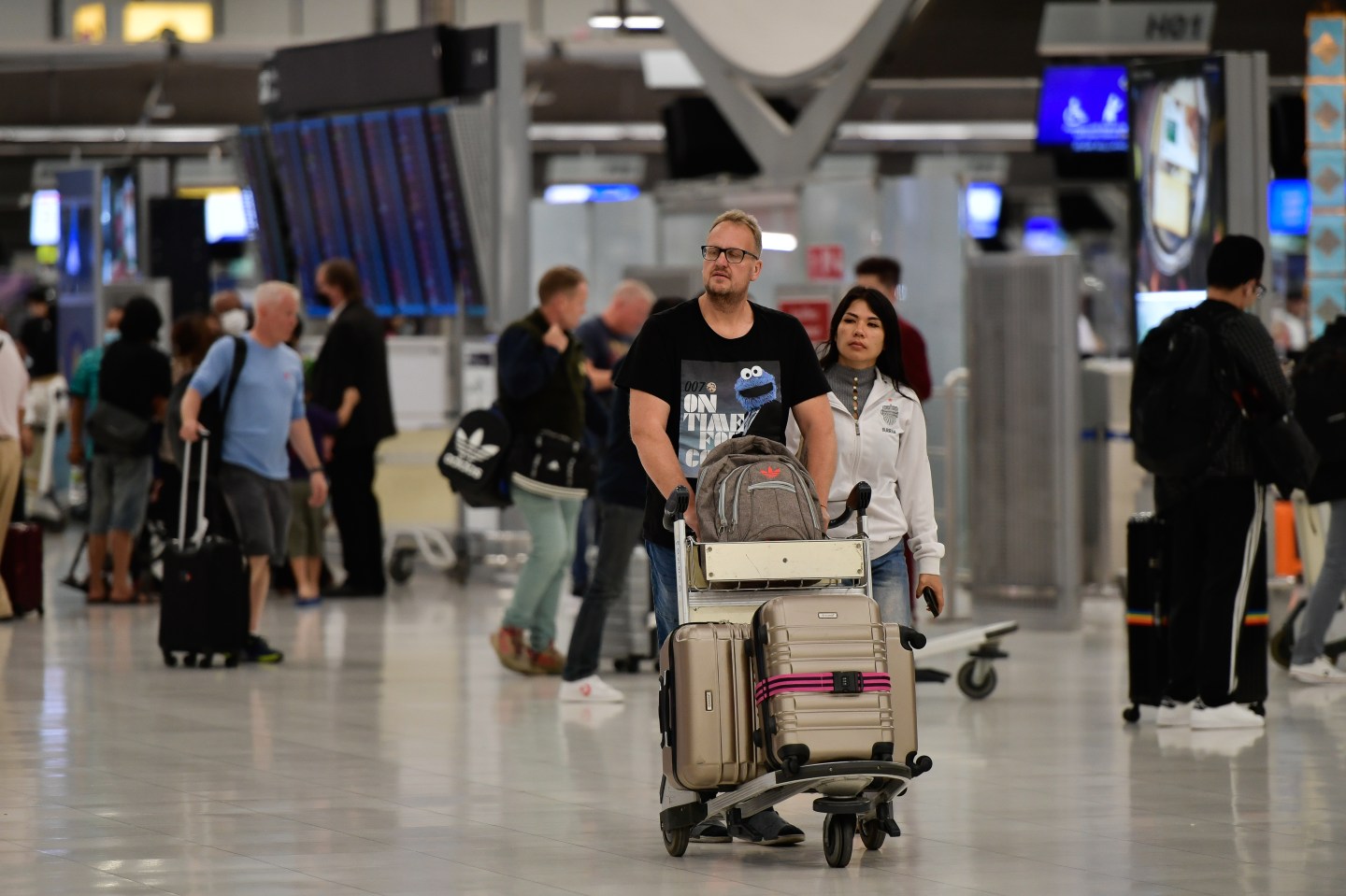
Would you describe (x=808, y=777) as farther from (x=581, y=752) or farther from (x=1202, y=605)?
(x=1202, y=605)

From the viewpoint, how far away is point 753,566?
5.10 metres

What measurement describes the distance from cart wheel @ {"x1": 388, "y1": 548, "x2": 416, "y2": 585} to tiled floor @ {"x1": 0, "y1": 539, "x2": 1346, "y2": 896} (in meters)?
4.03

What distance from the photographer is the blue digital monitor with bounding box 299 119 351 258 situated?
16188 mm

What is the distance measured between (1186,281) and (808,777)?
18.4 feet

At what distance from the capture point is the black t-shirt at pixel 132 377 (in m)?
11.9

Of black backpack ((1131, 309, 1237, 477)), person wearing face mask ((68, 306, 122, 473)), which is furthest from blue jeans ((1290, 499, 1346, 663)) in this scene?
person wearing face mask ((68, 306, 122, 473))

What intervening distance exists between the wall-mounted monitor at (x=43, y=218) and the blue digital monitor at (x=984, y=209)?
1304 centimetres

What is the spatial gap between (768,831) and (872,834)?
27 centimetres

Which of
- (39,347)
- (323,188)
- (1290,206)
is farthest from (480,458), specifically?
(1290,206)

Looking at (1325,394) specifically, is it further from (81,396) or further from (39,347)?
(39,347)

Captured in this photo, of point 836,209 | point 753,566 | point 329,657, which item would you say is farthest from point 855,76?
point 753,566

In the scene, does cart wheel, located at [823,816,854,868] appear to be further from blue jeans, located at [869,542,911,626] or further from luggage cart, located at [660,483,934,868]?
blue jeans, located at [869,542,911,626]

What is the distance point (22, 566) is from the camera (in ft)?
37.6

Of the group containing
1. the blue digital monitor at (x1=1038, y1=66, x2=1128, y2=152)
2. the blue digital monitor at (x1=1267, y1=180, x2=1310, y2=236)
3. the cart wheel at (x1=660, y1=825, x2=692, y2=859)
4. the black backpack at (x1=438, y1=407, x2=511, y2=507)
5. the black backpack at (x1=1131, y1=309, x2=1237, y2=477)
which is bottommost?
the cart wheel at (x1=660, y1=825, x2=692, y2=859)
